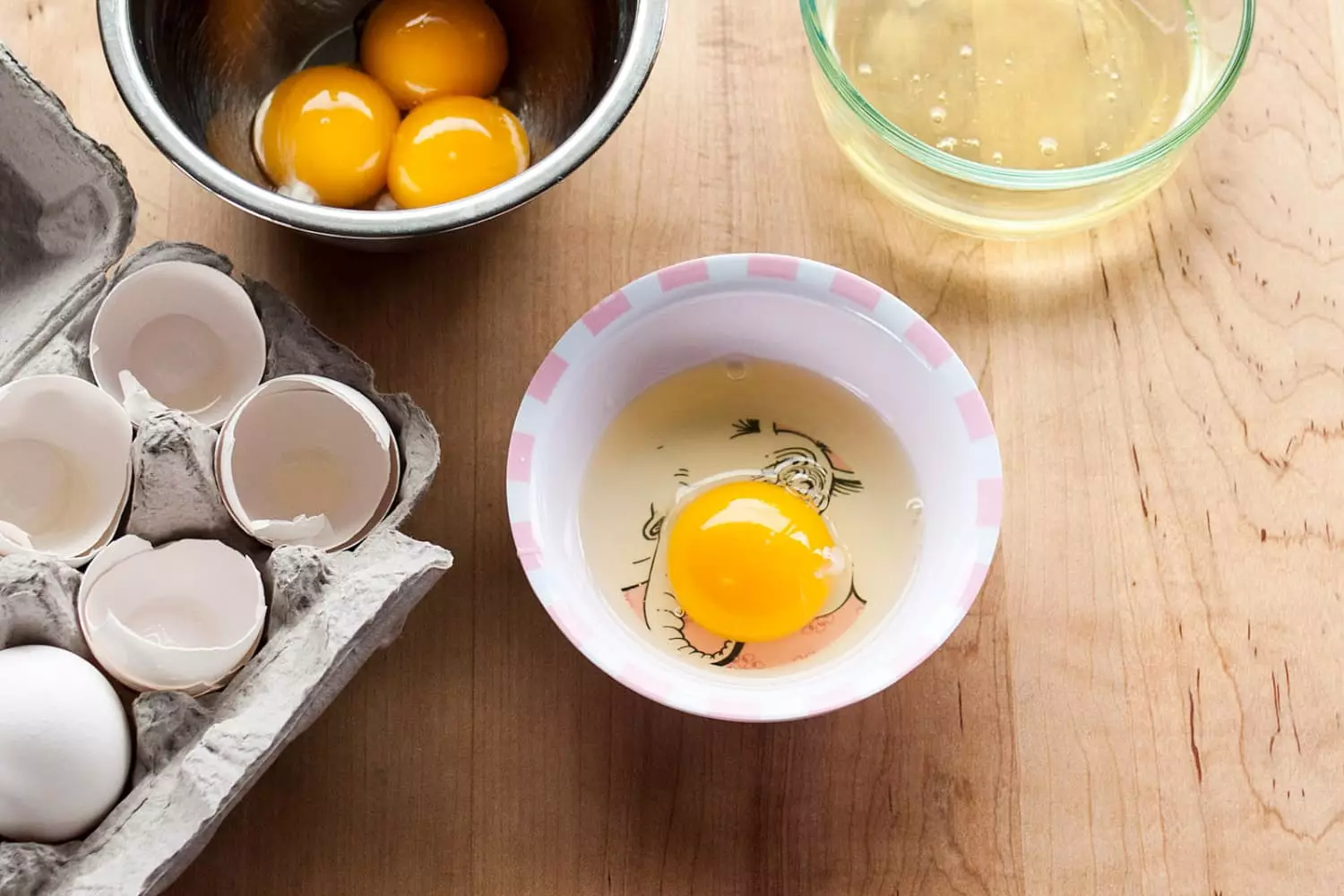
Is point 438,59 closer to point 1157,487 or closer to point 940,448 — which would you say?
point 940,448

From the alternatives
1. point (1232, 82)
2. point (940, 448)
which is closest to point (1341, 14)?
point (1232, 82)

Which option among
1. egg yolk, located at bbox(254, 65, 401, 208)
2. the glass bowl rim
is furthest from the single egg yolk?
the glass bowl rim

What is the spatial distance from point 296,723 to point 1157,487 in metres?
0.69

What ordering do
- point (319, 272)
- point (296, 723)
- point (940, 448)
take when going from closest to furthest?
point (296, 723) → point (940, 448) → point (319, 272)

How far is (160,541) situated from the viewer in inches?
31.4

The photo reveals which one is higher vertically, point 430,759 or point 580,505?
point 580,505

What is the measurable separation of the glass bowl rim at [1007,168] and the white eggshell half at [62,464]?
61cm

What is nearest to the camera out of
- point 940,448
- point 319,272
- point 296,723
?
point 296,723

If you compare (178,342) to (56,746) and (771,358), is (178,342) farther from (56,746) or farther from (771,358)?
(771,358)

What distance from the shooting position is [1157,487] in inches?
37.4

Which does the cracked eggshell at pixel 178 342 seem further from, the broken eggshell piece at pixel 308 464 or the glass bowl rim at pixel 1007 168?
the glass bowl rim at pixel 1007 168

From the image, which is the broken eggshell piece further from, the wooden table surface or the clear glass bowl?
the clear glass bowl

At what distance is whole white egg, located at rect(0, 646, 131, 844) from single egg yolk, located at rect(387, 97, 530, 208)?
1.37 feet

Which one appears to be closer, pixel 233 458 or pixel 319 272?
pixel 233 458
